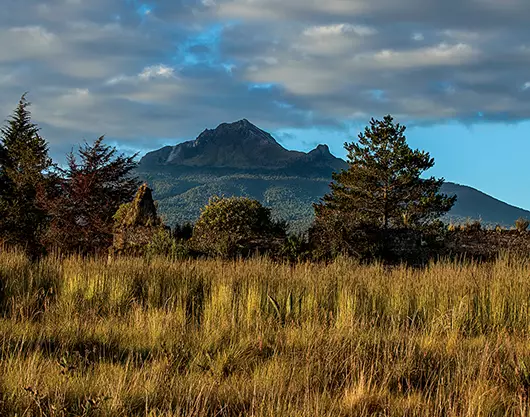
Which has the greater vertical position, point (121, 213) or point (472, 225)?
point (472, 225)

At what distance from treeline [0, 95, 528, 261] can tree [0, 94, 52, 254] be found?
0.16 ft

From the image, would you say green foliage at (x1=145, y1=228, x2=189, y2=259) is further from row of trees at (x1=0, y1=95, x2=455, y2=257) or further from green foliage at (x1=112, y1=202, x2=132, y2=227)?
green foliage at (x1=112, y1=202, x2=132, y2=227)

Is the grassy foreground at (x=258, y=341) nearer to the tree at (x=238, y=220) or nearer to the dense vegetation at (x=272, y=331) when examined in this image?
the dense vegetation at (x=272, y=331)

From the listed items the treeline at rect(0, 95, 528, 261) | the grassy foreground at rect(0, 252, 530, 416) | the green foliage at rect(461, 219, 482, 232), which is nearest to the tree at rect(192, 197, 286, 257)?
the treeline at rect(0, 95, 528, 261)

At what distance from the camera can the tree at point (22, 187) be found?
26359 millimetres

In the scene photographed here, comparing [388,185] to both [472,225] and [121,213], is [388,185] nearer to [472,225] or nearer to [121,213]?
[472,225]

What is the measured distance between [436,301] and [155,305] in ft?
13.3

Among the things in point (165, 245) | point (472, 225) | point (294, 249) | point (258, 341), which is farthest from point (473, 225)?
point (258, 341)

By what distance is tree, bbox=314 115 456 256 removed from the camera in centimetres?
3180

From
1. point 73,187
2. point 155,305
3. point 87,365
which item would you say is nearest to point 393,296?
point 155,305

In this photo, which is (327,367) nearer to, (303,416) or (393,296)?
(303,416)

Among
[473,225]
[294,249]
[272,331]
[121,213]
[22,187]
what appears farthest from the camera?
[22,187]

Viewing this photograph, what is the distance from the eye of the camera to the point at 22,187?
29.8 metres

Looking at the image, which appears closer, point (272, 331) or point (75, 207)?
point (272, 331)
